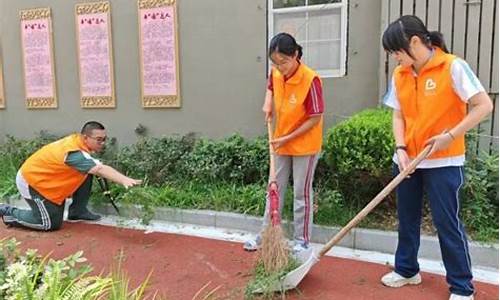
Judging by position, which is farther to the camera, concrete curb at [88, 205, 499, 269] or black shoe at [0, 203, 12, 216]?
black shoe at [0, 203, 12, 216]

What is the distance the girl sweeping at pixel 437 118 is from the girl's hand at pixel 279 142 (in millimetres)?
852

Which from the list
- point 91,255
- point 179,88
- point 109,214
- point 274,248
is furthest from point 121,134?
point 274,248

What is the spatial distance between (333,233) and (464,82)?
1861 millimetres

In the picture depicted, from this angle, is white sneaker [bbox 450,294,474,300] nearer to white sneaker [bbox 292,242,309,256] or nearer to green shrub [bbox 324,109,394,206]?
white sneaker [bbox 292,242,309,256]

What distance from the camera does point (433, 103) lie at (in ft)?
8.57

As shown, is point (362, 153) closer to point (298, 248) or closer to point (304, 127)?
point (304, 127)

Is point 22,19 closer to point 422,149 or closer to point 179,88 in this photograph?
point 179,88

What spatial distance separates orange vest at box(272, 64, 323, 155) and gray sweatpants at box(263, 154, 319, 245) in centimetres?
8

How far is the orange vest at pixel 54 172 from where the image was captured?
14.3 ft

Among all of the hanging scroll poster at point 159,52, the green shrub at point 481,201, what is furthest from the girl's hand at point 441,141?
the hanging scroll poster at point 159,52

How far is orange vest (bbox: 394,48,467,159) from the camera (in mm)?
2574

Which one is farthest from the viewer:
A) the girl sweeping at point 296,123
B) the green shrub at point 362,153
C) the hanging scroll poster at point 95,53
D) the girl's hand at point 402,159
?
the hanging scroll poster at point 95,53

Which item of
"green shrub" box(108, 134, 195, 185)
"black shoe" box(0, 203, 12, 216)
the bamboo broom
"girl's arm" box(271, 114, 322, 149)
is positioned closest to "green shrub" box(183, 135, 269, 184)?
"green shrub" box(108, 134, 195, 185)

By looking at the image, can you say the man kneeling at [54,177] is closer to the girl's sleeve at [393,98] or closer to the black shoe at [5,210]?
the black shoe at [5,210]
